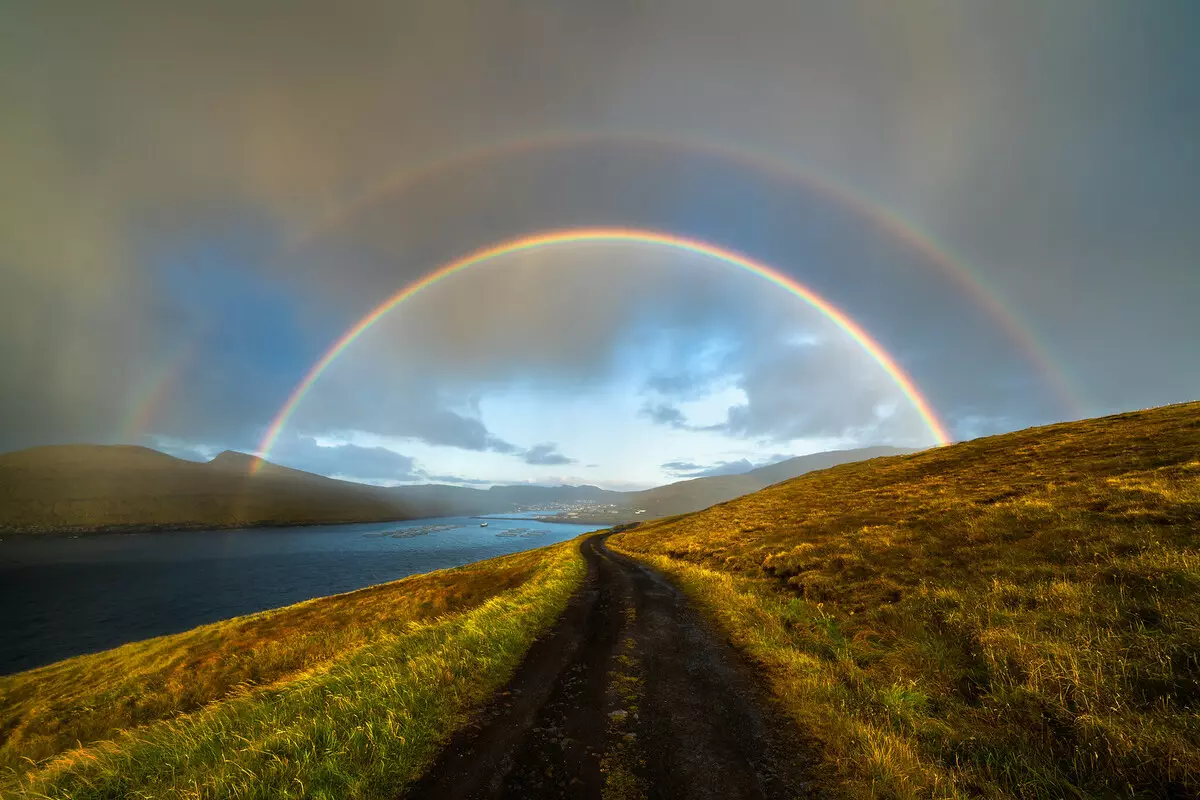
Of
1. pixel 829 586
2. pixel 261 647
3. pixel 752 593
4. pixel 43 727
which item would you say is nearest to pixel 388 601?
pixel 261 647

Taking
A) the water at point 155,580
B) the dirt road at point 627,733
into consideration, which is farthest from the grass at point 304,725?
the water at point 155,580

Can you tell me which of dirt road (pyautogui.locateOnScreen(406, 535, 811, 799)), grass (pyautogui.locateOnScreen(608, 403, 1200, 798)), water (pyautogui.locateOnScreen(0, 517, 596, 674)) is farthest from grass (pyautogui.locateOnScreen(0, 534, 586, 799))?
water (pyautogui.locateOnScreen(0, 517, 596, 674))

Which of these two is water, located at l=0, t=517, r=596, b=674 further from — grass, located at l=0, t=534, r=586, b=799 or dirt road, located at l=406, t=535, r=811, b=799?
dirt road, located at l=406, t=535, r=811, b=799

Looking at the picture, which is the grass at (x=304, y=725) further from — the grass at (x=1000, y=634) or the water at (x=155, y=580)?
the water at (x=155, y=580)

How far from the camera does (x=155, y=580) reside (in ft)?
273

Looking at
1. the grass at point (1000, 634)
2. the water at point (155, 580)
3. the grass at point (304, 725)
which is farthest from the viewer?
the water at point (155, 580)

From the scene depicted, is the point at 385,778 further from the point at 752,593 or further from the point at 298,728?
the point at 752,593

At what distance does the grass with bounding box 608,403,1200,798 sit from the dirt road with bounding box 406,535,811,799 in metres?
0.94

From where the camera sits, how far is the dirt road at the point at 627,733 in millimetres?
6250

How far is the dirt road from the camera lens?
625 cm

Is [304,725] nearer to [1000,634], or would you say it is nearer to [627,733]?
[627,733]

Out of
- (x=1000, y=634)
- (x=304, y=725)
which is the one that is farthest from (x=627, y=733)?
(x=1000, y=634)

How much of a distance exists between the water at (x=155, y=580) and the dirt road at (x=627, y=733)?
64326mm

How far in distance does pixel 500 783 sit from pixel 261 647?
118 feet
